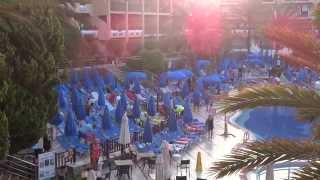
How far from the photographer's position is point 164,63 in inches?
1508

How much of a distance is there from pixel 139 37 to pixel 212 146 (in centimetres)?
3082

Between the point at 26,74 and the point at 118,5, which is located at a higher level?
the point at 118,5

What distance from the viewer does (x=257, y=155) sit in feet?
18.5

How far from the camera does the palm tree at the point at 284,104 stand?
18.4 ft

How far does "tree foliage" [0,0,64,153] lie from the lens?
45.6 ft

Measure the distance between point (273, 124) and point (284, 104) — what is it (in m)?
21.7

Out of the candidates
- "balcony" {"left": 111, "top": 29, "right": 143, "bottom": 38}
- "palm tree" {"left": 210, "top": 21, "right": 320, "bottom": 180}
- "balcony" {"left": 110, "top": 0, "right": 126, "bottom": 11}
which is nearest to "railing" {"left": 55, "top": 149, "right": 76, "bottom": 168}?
"palm tree" {"left": 210, "top": 21, "right": 320, "bottom": 180}

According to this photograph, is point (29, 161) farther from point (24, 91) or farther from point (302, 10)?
point (302, 10)

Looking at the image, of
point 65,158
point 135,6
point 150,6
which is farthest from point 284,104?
point 150,6

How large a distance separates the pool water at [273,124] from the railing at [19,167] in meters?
12.1

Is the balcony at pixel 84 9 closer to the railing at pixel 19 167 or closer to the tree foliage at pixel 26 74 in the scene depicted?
the tree foliage at pixel 26 74

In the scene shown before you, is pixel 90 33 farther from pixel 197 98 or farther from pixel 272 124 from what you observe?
pixel 272 124

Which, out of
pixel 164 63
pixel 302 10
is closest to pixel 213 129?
pixel 164 63

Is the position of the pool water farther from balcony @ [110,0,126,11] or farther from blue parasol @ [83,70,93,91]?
balcony @ [110,0,126,11]
